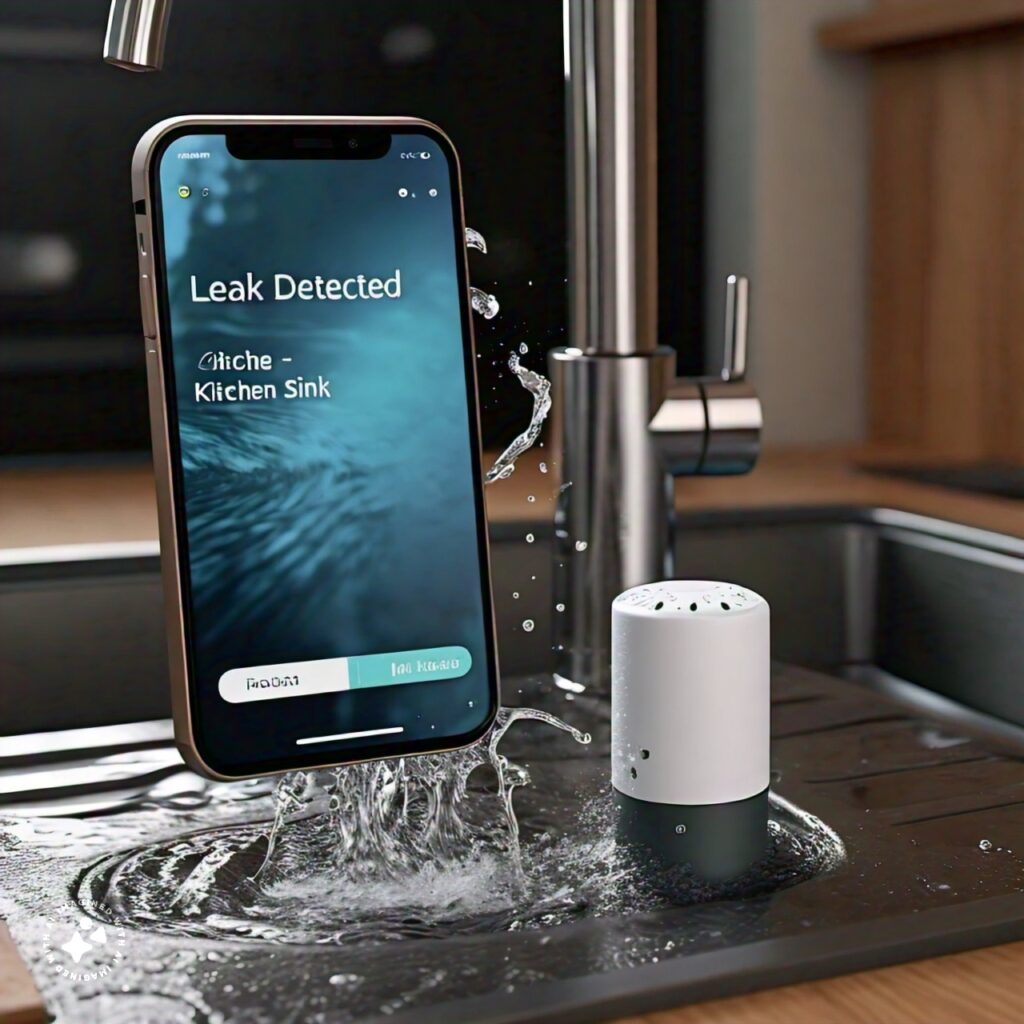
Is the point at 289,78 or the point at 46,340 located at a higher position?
the point at 289,78

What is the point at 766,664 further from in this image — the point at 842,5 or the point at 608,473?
the point at 842,5

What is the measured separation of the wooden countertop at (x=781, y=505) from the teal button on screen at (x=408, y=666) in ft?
0.46

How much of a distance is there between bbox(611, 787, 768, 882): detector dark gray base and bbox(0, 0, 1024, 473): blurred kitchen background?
0.62 metres

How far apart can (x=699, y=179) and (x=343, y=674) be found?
1.03 metres

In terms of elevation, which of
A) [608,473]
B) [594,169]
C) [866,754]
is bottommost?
[866,754]

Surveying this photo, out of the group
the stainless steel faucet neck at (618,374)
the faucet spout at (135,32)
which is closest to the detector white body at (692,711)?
the stainless steel faucet neck at (618,374)

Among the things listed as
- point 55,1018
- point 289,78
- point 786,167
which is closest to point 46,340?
point 289,78

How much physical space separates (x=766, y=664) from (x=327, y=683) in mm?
170

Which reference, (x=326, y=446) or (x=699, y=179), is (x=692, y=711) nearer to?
(x=326, y=446)

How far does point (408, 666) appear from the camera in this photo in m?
0.50

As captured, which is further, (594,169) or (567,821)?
(594,169)

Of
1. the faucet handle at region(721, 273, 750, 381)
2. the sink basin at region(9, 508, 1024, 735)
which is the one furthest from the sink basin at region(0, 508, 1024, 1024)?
the faucet handle at region(721, 273, 750, 381)

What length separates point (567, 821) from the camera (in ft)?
1.77

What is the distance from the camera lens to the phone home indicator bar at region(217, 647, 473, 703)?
47cm
